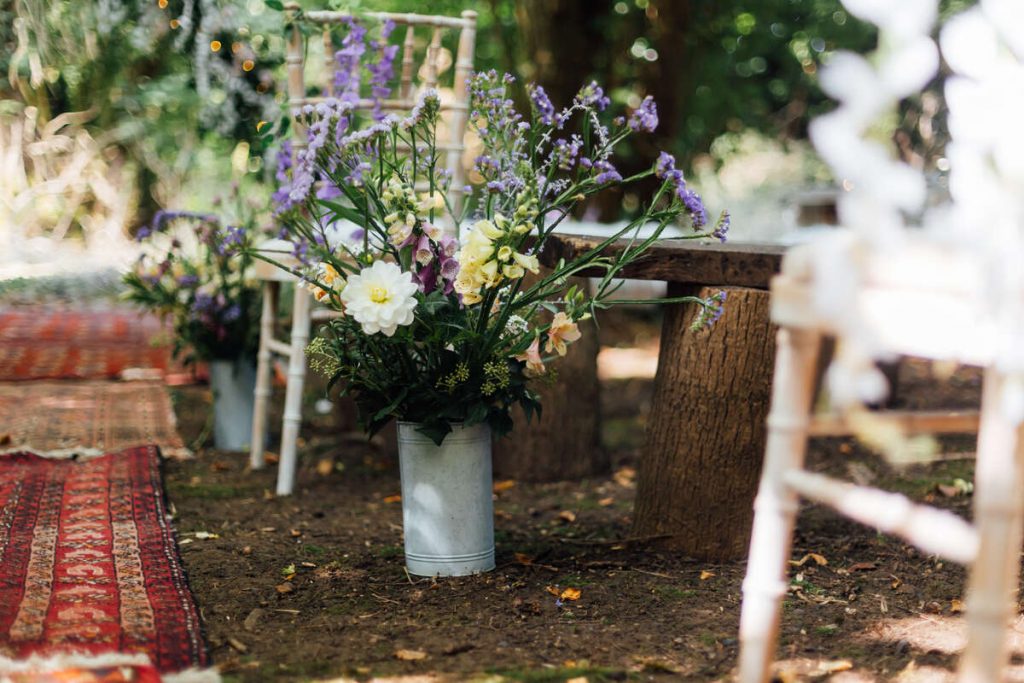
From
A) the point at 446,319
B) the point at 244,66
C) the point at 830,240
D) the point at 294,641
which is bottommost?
the point at 294,641

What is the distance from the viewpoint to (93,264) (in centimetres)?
863

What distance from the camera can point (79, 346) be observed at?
573 cm

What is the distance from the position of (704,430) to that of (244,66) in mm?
2703

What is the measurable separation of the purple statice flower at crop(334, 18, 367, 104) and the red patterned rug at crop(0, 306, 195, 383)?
131cm

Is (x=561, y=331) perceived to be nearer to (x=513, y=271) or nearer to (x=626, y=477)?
(x=513, y=271)

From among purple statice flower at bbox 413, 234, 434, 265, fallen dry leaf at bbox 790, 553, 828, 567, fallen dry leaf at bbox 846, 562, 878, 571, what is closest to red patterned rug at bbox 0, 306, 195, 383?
purple statice flower at bbox 413, 234, 434, 265

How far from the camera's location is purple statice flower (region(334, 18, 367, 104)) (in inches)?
124

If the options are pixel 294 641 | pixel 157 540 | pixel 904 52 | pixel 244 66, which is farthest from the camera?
pixel 244 66

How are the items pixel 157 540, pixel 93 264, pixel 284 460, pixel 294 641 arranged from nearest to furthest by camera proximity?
1. pixel 294 641
2. pixel 157 540
3. pixel 284 460
4. pixel 93 264

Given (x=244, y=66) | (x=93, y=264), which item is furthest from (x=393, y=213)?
(x=93, y=264)

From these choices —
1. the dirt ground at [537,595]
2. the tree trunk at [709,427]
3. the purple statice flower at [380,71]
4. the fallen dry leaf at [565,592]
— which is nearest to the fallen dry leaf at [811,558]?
the dirt ground at [537,595]

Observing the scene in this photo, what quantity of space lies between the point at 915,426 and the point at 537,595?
1.14 m

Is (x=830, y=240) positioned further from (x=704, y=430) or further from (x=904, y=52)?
(x=704, y=430)

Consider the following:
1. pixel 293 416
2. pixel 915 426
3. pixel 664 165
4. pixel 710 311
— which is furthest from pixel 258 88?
pixel 915 426
